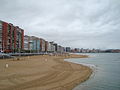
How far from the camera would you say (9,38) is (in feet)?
306

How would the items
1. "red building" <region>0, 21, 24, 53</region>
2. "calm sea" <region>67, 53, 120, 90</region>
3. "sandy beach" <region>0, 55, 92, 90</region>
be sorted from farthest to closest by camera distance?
"red building" <region>0, 21, 24, 53</region> < "calm sea" <region>67, 53, 120, 90</region> < "sandy beach" <region>0, 55, 92, 90</region>

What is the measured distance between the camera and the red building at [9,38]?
86.6 meters

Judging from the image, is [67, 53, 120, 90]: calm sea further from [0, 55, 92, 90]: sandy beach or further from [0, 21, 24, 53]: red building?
[0, 21, 24, 53]: red building

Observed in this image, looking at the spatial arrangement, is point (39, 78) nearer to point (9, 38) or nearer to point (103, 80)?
point (103, 80)

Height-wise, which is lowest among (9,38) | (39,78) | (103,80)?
(103,80)

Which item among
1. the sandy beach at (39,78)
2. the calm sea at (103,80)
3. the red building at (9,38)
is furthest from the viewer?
the red building at (9,38)

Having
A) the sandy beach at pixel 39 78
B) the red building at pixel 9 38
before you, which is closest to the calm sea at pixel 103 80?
the sandy beach at pixel 39 78

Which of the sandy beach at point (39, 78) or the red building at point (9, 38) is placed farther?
the red building at point (9, 38)

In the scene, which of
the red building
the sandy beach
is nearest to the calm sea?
the sandy beach

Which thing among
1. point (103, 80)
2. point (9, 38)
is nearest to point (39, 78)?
point (103, 80)

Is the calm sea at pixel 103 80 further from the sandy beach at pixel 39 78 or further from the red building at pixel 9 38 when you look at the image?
the red building at pixel 9 38

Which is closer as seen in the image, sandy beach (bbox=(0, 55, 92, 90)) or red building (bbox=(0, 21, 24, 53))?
sandy beach (bbox=(0, 55, 92, 90))

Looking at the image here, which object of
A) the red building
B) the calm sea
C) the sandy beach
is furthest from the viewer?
the red building

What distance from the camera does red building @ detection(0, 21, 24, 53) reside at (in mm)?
86569
